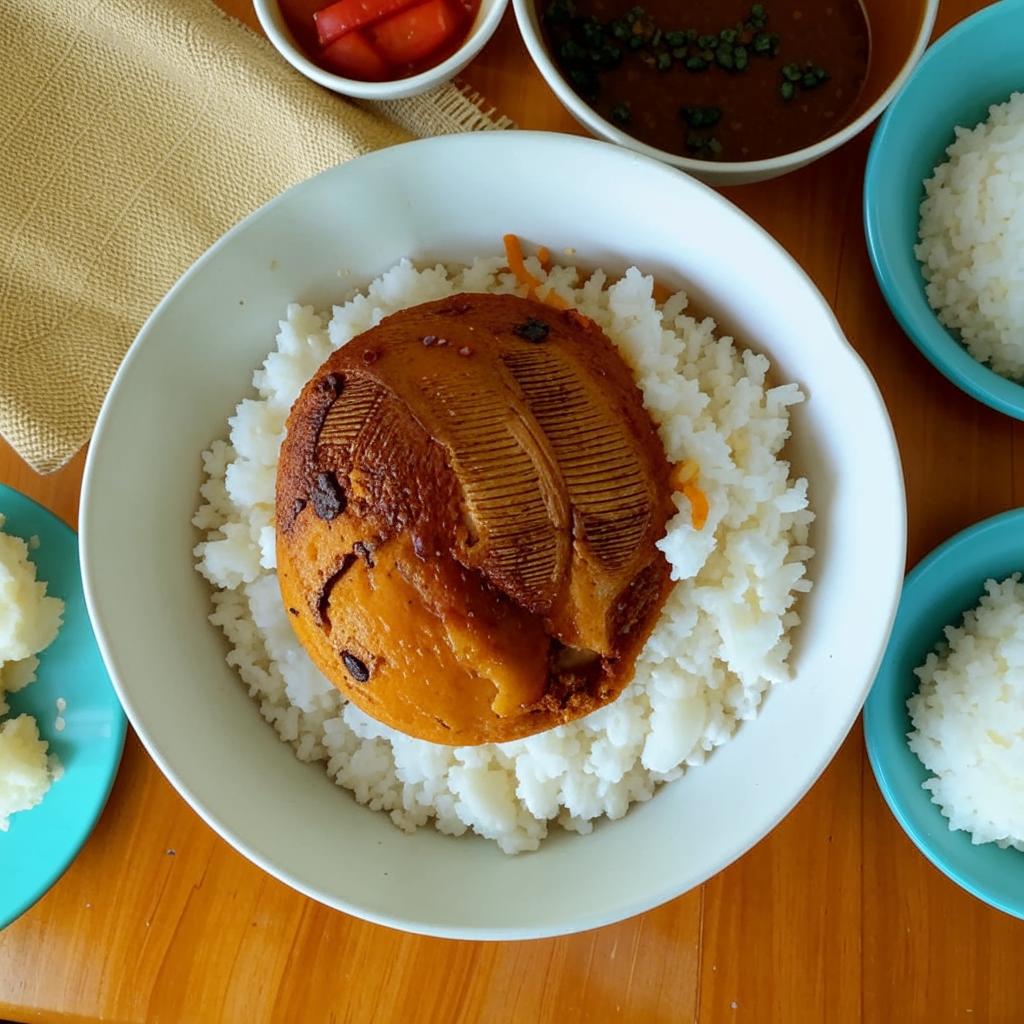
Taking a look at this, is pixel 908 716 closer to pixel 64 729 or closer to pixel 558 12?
pixel 558 12

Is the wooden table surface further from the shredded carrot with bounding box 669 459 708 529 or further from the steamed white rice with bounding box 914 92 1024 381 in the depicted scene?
the shredded carrot with bounding box 669 459 708 529

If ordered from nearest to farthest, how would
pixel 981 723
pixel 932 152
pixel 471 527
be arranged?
pixel 471 527, pixel 981 723, pixel 932 152

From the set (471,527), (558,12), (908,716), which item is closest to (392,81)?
(558,12)

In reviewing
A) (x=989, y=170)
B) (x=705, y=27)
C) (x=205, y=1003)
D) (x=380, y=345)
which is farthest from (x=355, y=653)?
(x=989, y=170)

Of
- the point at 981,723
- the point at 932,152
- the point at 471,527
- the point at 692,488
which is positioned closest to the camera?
the point at 471,527

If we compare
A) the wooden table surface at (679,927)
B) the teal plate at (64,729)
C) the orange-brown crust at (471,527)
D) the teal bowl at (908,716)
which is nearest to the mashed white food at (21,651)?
the teal plate at (64,729)

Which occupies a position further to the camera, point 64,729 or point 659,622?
point 64,729

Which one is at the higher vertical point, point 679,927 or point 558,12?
point 558,12

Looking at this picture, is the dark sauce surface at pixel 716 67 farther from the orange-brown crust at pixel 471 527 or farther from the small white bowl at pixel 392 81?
the orange-brown crust at pixel 471 527

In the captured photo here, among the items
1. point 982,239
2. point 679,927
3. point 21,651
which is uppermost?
point 982,239
